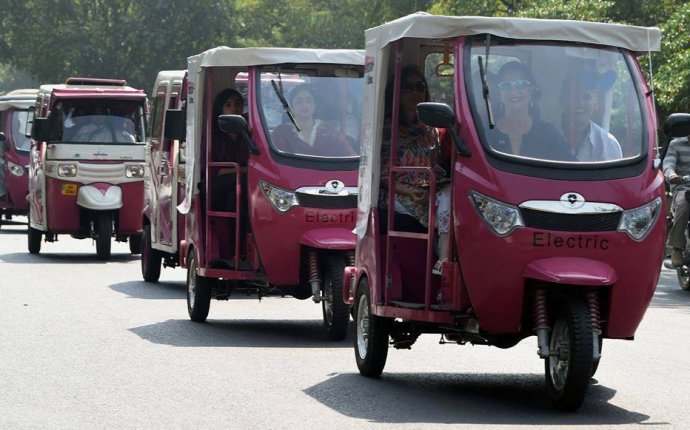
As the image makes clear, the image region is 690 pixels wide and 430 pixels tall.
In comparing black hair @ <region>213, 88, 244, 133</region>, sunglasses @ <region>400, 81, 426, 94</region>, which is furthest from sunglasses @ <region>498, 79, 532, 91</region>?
black hair @ <region>213, 88, 244, 133</region>

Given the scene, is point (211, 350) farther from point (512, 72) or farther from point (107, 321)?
point (512, 72)

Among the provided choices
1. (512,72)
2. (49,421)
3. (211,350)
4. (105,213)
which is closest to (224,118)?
(211,350)

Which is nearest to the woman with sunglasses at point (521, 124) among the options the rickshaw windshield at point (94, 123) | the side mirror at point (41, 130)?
the rickshaw windshield at point (94, 123)

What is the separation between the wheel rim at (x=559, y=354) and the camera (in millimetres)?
9648

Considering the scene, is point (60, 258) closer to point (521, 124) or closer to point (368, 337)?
point (368, 337)

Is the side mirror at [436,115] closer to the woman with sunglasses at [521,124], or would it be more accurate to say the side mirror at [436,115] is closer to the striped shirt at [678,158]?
the woman with sunglasses at [521,124]

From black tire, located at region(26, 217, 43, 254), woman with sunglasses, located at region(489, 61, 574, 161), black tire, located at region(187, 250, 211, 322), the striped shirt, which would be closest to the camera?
woman with sunglasses, located at region(489, 61, 574, 161)

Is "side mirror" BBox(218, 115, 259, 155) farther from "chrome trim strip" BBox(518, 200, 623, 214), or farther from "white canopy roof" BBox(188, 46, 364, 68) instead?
"chrome trim strip" BBox(518, 200, 623, 214)

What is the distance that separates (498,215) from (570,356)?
36.4 inches

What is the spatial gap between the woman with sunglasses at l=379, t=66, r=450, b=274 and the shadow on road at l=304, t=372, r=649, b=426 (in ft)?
3.38

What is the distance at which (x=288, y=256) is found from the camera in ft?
47.2

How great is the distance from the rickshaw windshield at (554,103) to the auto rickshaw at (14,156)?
23.6 meters

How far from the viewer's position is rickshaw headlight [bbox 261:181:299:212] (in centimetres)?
1430

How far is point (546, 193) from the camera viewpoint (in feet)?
32.1
